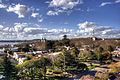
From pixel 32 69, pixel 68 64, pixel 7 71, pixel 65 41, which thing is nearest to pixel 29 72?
pixel 32 69

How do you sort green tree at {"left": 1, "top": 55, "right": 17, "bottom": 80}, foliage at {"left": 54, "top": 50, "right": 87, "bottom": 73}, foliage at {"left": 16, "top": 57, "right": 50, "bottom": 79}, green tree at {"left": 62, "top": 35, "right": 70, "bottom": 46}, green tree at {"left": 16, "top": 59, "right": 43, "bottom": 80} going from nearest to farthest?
green tree at {"left": 1, "top": 55, "right": 17, "bottom": 80}
green tree at {"left": 16, "top": 59, "right": 43, "bottom": 80}
foliage at {"left": 16, "top": 57, "right": 50, "bottom": 79}
foliage at {"left": 54, "top": 50, "right": 87, "bottom": 73}
green tree at {"left": 62, "top": 35, "right": 70, "bottom": 46}

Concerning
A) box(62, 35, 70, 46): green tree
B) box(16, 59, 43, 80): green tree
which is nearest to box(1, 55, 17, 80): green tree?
box(16, 59, 43, 80): green tree

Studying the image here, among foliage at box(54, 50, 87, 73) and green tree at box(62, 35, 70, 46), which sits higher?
green tree at box(62, 35, 70, 46)

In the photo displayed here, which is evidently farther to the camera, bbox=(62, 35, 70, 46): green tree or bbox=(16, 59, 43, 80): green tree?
bbox=(62, 35, 70, 46): green tree

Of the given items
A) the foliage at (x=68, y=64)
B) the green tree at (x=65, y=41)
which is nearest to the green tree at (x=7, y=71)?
the foliage at (x=68, y=64)

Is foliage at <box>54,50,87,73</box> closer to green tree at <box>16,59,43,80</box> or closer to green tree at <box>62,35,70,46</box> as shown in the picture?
green tree at <box>16,59,43,80</box>

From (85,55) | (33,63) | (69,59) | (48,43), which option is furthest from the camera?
(48,43)

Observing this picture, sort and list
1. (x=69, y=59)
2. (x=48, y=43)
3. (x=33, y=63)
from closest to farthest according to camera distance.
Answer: (x=33, y=63) → (x=69, y=59) → (x=48, y=43)

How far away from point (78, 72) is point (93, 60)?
16.6m

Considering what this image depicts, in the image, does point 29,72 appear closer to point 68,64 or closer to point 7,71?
point 7,71

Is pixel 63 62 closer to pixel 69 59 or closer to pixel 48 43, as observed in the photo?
pixel 69 59

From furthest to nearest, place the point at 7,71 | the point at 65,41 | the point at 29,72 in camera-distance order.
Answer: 1. the point at 65,41
2. the point at 29,72
3. the point at 7,71

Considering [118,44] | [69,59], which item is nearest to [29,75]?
[69,59]

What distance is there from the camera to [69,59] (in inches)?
886
